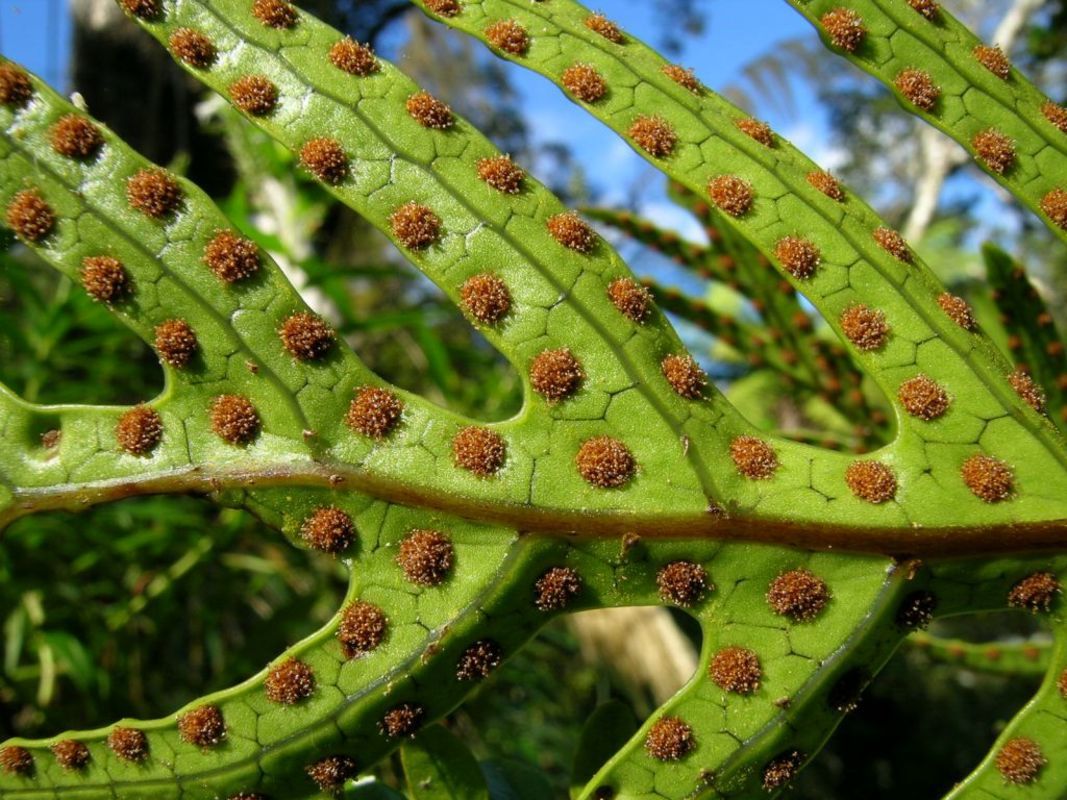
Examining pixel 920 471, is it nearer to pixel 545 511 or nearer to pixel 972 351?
pixel 972 351

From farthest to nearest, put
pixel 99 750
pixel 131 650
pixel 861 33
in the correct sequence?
pixel 131 650 → pixel 861 33 → pixel 99 750

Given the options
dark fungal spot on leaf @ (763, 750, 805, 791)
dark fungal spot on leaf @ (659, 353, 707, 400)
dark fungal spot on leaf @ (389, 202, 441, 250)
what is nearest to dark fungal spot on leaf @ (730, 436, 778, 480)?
dark fungal spot on leaf @ (659, 353, 707, 400)

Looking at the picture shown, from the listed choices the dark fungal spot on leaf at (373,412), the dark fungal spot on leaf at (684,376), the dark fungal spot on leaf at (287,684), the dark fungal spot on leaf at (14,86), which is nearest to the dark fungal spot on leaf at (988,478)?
the dark fungal spot on leaf at (684,376)

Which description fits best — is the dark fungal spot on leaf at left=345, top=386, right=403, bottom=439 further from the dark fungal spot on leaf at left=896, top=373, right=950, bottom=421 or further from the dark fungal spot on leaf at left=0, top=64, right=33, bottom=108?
the dark fungal spot on leaf at left=896, top=373, right=950, bottom=421

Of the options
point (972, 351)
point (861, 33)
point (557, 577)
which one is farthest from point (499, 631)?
point (861, 33)

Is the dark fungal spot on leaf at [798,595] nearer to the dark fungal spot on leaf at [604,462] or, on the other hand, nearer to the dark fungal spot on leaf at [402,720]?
the dark fungal spot on leaf at [604,462]
